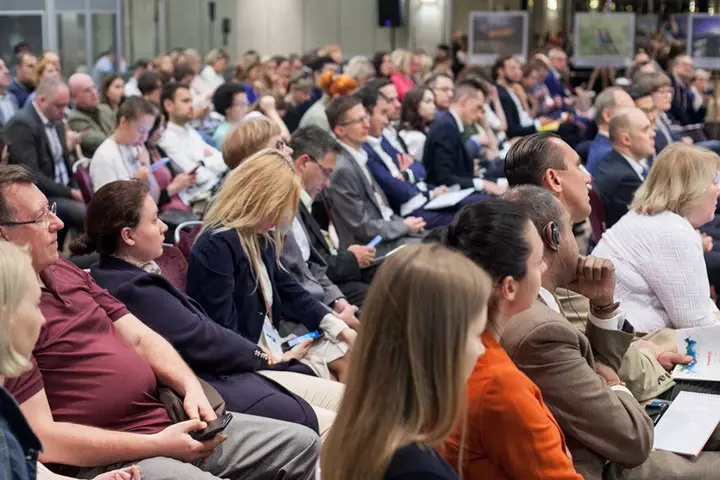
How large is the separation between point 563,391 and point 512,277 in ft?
1.26

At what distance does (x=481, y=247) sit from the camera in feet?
7.89

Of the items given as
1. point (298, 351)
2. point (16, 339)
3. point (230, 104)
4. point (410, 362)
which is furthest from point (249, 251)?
point (230, 104)

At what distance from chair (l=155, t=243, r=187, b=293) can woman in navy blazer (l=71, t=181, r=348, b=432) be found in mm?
389

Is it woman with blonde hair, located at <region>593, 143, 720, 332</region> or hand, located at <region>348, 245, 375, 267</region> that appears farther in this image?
hand, located at <region>348, 245, 375, 267</region>

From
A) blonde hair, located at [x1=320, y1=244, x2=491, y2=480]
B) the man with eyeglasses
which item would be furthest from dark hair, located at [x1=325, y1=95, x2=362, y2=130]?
blonde hair, located at [x1=320, y1=244, x2=491, y2=480]

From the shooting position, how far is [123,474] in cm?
263

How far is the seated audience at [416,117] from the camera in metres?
8.03

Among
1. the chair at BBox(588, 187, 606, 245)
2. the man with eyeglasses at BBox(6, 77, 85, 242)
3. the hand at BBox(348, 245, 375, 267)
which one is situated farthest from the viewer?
the man with eyeglasses at BBox(6, 77, 85, 242)

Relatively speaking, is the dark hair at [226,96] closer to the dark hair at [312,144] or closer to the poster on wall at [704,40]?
the dark hair at [312,144]

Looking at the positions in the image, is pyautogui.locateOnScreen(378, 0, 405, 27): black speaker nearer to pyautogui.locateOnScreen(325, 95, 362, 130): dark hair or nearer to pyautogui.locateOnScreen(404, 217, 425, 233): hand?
pyautogui.locateOnScreen(325, 95, 362, 130): dark hair

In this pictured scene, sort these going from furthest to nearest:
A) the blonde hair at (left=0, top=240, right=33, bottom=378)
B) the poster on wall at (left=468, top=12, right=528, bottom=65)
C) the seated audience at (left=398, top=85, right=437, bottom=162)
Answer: the poster on wall at (left=468, top=12, right=528, bottom=65) < the seated audience at (left=398, top=85, right=437, bottom=162) < the blonde hair at (left=0, top=240, right=33, bottom=378)

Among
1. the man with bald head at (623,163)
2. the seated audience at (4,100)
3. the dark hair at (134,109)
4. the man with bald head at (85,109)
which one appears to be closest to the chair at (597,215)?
the man with bald head at (623,163)

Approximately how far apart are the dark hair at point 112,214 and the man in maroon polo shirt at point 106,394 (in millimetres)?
258

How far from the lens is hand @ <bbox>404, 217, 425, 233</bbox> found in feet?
19.5
